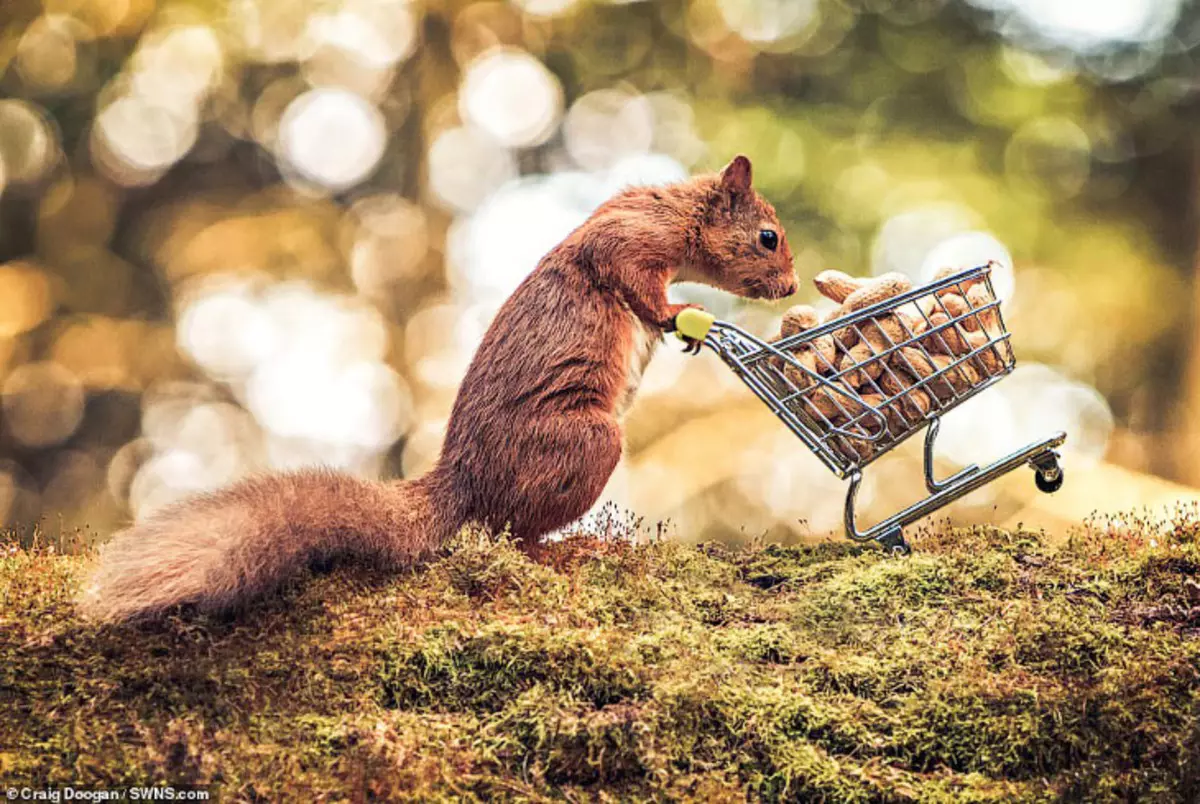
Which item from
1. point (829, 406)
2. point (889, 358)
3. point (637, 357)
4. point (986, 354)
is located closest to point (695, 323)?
point (637, 357)

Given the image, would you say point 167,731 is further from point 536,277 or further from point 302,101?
point 302,101

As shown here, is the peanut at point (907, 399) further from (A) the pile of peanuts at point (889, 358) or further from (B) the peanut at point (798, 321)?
(B) the peanut at point (798, 321)

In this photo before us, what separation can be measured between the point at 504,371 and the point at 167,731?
1233 millimetres

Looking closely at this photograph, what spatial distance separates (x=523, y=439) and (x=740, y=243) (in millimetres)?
924

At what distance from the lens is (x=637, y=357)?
2943 mm

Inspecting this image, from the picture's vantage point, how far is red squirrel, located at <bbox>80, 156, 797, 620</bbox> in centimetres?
219

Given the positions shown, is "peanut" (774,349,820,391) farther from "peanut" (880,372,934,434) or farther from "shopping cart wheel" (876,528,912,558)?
"shopping cart wheel" (876,528,912,558)

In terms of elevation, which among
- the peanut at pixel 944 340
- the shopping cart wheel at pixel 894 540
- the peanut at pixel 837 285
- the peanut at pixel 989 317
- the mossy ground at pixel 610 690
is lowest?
the mossy ground at pixel 610 690

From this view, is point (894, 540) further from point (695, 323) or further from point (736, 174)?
point (736, 174)

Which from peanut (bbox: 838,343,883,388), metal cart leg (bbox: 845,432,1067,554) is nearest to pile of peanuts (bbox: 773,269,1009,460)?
peanut (bbox: 838,343,883,388)

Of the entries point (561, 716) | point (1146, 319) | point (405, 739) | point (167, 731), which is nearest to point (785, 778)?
point (561, 716)

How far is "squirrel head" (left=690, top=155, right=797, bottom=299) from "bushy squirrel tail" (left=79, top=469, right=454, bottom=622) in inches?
44.0

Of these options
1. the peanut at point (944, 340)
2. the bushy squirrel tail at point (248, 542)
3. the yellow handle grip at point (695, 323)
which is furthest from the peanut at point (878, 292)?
the bushy squirrel tail at point (248, 542)

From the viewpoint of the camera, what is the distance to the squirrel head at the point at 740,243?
123 inches
